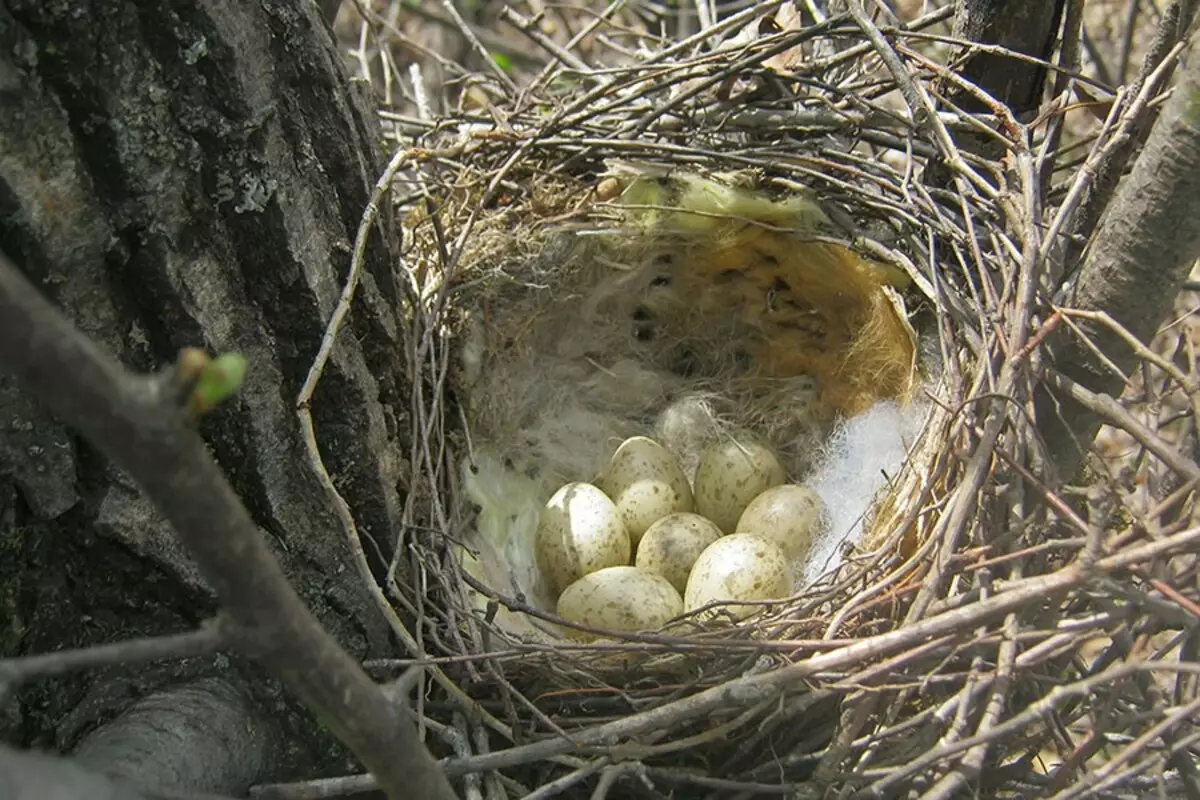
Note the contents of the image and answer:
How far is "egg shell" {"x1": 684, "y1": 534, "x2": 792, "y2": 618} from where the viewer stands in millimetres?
1823

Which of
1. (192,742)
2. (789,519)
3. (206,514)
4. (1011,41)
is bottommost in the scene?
(789,519)

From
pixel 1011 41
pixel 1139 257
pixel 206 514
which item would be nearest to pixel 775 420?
pixel 1011 41

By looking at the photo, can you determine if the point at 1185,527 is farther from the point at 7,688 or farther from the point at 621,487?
the point at 7,688

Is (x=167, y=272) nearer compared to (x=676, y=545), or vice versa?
(x=167, y=272)

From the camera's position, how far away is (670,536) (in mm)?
2045

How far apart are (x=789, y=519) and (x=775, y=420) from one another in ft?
1.46

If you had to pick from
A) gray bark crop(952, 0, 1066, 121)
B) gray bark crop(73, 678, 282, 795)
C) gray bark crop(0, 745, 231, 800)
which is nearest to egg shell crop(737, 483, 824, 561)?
gray bark crop(952, 0, 1066, 121)

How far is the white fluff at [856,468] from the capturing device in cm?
200

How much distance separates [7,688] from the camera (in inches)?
27.5

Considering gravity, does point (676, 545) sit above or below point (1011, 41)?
below

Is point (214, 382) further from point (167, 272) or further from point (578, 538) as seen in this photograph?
point (578, 538)

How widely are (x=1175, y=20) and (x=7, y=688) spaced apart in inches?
64.2

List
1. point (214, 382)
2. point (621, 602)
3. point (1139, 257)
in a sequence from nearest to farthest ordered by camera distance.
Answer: point (214, 382), point (1139, 257), point (621, 602)

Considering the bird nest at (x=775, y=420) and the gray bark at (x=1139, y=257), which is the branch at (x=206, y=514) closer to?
the bird nest at (x=775, y=420)
